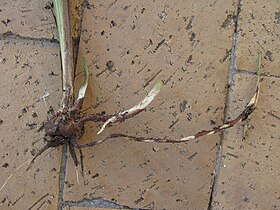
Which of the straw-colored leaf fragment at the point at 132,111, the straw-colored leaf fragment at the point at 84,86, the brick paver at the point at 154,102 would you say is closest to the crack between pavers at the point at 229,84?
the brick paver at the point at 154,102

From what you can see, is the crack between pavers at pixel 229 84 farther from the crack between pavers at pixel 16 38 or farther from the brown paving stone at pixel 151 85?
the crack between pavers at pixel 16 38

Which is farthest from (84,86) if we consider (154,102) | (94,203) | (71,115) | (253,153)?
(253,153)

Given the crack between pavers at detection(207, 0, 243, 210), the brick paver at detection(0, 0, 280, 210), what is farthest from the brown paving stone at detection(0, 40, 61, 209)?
the crack between pavers at detection(207, 0, 243, 210)

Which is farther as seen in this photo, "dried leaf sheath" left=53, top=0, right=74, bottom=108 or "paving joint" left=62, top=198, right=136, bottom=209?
"paving joint" left=62, top=198, right=136, bottom=209

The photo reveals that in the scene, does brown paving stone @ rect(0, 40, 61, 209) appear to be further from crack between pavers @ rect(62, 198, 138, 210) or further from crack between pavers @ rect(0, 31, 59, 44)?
crack between pavers @ rect(62, 198, 138, 210)

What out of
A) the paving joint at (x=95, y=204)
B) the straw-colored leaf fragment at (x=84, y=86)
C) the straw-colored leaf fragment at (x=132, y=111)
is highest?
the straw-colored leaf fragment at (x=84, y=86)

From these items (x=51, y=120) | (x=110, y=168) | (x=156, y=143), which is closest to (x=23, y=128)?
(x=51, y=120)

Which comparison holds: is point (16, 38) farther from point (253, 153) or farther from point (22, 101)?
point (253, 153)
